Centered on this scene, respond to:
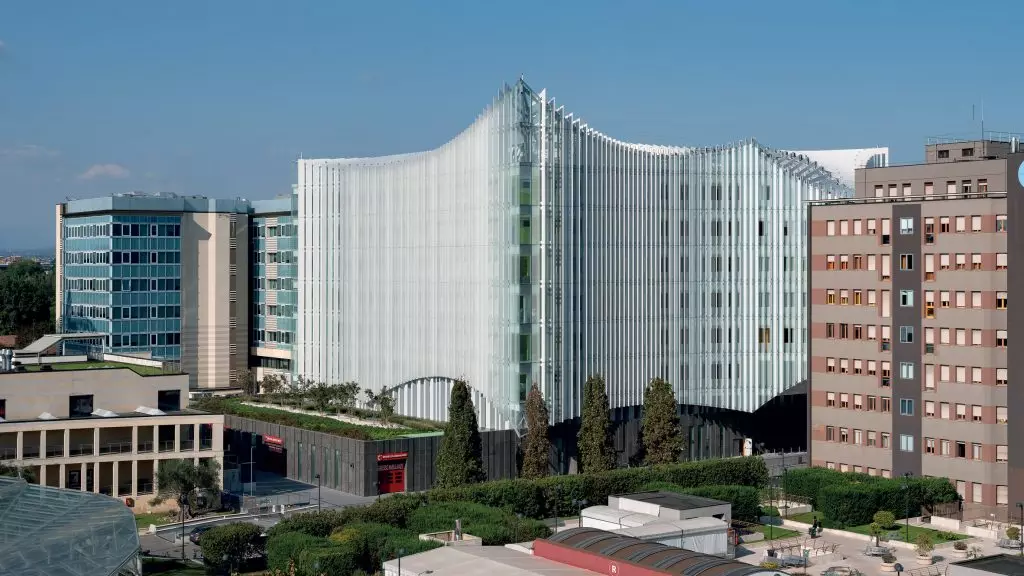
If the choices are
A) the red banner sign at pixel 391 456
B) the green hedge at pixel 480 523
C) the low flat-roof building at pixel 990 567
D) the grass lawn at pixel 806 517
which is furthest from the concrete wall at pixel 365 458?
the low flat-roof building at pixel 990 567

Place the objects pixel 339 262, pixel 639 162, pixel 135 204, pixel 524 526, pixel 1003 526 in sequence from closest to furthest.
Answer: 1. pixel 524 526
2. pixel 1003 526
3. pixel 639 162
4. pixel 339 262
5. pixel 135 204

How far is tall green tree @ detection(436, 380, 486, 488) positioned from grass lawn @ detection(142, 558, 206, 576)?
20.8 metres

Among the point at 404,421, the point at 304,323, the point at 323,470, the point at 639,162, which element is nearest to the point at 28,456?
the point at 323,470

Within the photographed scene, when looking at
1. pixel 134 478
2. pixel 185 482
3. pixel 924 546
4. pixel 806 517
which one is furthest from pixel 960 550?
pixel 134 478

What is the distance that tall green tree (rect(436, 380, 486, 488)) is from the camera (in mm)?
93062

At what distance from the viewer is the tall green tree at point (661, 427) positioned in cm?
10412

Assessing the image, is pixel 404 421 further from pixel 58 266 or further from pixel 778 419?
pixel 58 266

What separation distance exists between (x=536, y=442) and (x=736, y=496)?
15785 mm

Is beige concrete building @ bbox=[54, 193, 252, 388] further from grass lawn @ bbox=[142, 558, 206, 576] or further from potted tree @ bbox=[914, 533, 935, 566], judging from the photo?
potted tree @ bbox=[914, 533, 935, 566]

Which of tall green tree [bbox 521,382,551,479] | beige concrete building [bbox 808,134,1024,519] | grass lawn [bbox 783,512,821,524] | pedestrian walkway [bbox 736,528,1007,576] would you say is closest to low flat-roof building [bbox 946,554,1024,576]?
pedestrian walkway [bbox 736,528,1007,576]

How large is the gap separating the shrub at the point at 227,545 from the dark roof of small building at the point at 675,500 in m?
23.4

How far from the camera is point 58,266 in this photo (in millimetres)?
157375

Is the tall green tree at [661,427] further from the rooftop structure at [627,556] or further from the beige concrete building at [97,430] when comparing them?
the rooftop structure at [627,556]

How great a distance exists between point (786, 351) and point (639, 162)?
2135 cm
